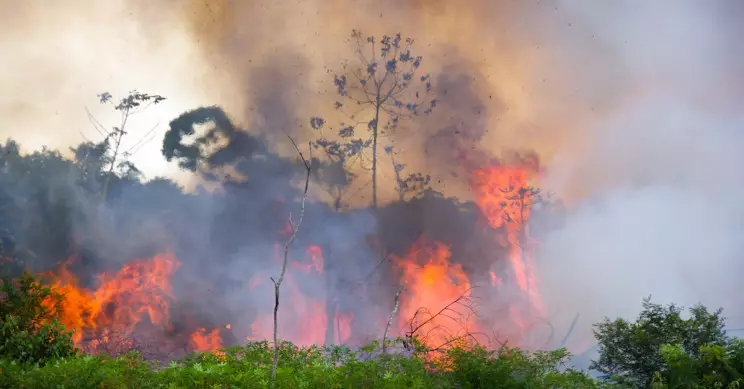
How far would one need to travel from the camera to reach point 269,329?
1576 centimetres

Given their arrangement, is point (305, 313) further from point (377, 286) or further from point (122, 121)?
point (122, 121)

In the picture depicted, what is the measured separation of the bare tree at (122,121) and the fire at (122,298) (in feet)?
7.78

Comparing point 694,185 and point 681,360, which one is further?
point 694,185

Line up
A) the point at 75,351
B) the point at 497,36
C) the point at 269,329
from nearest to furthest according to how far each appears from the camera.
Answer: the point at 75,351 < the point at 269,329 < the point at 497,36

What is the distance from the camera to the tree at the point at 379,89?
55.8 feet

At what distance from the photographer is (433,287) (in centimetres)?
1628

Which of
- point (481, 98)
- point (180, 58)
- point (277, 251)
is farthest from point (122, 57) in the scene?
point (481, 98)

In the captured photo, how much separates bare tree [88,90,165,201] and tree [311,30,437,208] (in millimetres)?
4540

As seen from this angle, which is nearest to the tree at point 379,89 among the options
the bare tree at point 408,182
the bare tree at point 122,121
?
the bare tree at point 408,182

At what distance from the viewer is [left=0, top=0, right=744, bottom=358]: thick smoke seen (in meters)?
15.8

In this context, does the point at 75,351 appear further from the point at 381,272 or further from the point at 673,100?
the point at 673,100

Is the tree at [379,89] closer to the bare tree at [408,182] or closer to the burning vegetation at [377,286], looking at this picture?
the bare tree at [408,182]

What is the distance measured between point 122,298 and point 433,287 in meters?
7.86

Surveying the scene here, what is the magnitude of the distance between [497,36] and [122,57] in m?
10.1
